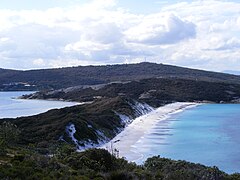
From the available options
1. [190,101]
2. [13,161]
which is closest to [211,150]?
[13,161]

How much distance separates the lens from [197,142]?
161ft

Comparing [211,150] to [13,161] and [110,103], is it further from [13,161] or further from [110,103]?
[110,103]

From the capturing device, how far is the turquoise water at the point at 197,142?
3816cm

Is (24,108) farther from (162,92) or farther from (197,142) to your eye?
(197,142)

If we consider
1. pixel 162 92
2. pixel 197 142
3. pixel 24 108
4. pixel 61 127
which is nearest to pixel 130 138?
pixel 197 142

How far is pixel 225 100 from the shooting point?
126 m

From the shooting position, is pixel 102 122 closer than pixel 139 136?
No

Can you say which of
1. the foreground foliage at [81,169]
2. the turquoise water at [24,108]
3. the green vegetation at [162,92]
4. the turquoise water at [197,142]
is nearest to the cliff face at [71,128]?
the turquoise water at [197,142]

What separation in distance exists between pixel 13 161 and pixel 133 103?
70.9 meters

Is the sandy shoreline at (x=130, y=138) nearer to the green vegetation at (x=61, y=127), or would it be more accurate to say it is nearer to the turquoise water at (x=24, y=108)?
the green vegetation at (x=61, y=127)

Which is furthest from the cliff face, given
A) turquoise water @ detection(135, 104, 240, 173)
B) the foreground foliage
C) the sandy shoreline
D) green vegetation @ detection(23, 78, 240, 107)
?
green vegetation @ detection(23, 78, 240, 107)

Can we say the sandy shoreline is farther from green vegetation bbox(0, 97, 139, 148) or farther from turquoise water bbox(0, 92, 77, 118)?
turquoise water bbox(0, 92, 77, 118)

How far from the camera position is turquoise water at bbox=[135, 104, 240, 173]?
38.2 meters

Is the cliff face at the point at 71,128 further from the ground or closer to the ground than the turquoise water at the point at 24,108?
further from the ground
